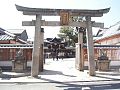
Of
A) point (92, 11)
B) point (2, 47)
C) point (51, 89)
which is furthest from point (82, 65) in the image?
point (51, 89)

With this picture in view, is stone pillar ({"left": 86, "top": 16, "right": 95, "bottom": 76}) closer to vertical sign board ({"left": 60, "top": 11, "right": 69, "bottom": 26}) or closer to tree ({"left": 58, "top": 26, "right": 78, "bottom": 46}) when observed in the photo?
vertical sign board ({"left": 60, "top": 11, "right": 69, "bottom": 26})

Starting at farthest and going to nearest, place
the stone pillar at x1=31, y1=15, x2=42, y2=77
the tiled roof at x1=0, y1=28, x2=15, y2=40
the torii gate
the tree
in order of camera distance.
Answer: the tree
the tiled roof at x1=0, y1=28, x2=15, y2=40
the torii gate
the stone pillar at x1=31, y1=15, x2=42, y2=77

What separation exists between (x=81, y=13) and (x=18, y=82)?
6.98 meters

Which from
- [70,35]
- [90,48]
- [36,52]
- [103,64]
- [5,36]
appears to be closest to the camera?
[36,52]

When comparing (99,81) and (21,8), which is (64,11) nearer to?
(21,8)

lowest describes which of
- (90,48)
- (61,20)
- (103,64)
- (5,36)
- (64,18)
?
(103,64)

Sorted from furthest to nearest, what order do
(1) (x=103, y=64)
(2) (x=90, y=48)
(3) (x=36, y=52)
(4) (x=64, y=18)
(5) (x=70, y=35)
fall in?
(5) (x=70, y=35), (1) (x=103, y=64), (2) (x=90, y=48), (4) (x=64, y=18), (3) (x=36, y=52)

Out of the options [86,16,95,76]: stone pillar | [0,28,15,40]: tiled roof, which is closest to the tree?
[0,28,15,40]: tiled roof

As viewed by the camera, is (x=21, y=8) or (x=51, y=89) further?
(x=21, y=8)

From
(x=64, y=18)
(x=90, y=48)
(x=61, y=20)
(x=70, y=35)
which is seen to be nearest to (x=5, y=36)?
(x=61, y=20)

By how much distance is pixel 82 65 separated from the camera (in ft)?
71.6

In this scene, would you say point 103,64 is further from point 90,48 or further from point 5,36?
point 5,36

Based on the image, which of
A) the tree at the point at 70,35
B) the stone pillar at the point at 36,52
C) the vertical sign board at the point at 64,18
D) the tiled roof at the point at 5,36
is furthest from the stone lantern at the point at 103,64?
the tree at the point at 70,35

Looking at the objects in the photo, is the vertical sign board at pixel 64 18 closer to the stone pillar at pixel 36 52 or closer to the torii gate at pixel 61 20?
the torii gate at pixel 61 20
